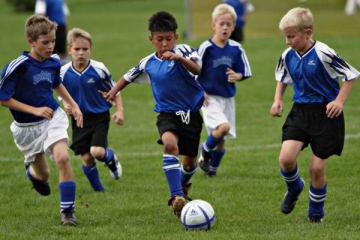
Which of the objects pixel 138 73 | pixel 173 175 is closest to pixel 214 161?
pixel 138 73

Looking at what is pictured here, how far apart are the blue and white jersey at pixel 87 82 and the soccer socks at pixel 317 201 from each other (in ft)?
9.03

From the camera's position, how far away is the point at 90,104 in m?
9.20

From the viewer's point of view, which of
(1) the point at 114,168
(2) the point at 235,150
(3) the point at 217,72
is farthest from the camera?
(2) the point at 235,150

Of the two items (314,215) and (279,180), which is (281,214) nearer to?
(314,215)

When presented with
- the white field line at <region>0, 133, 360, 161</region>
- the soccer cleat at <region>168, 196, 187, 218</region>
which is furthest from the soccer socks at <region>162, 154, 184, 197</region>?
the white field line at <region>0, 133, 360, 161</region>

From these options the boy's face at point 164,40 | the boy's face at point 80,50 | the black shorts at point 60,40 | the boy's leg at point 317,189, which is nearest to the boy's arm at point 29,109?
the boy's face at point 164,40

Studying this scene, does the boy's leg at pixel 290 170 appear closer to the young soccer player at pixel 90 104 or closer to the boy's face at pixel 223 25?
the young soccer player at pixel 90 104

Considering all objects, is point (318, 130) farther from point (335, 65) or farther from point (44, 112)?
point (44, 112)

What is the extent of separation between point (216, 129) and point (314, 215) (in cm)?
266

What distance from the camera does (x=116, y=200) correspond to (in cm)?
854

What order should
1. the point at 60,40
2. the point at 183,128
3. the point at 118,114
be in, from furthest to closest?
the point at 60,40 → the point at 118,114 → the point at 183,128

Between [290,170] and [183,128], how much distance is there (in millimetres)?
1133

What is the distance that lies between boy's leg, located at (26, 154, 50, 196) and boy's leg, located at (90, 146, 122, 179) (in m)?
0.77

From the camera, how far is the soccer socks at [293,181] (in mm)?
7379
